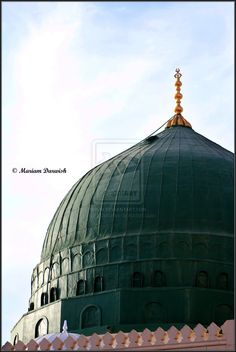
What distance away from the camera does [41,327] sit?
26.4 meters

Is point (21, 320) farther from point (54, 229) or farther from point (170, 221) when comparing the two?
point (170, 221)

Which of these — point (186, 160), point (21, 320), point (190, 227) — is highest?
point (186, 160)

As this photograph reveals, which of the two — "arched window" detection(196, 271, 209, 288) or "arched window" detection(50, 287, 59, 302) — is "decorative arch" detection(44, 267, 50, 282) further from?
"arched window" detection(196, 271, 209, 288)

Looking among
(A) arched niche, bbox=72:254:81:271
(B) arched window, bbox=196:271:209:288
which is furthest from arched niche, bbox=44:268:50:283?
(B) arched window, bbox=196:271:209:288

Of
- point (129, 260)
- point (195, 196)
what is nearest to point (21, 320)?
point (129, 260)

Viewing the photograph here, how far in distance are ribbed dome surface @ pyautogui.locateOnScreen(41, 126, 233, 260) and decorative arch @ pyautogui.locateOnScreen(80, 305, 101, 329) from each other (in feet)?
6.76

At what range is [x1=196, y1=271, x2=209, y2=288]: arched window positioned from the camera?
25344 mm

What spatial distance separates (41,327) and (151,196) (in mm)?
4204

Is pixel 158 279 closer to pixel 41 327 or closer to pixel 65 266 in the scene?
pixel 65 266

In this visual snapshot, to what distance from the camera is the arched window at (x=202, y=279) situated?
25.3 m

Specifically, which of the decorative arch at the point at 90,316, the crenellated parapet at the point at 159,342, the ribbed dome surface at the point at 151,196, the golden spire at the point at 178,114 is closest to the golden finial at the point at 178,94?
the golden spire at the point at 178,114

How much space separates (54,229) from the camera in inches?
1120

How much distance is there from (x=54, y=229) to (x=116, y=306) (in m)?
4.21

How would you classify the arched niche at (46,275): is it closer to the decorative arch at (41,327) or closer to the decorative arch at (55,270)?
the decorative arch at (55,270)
